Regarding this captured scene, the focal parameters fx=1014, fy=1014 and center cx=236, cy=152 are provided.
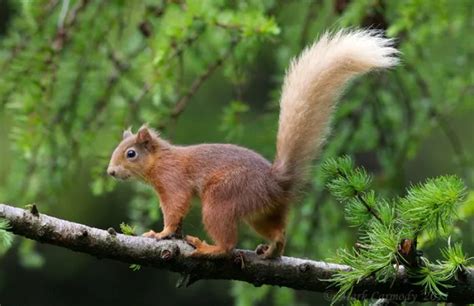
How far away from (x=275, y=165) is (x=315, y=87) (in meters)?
0.28

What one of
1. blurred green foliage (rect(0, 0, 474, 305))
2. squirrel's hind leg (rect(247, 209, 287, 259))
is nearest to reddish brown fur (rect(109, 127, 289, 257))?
squirrel's hind leg (rect(247, 209, 287, 259))

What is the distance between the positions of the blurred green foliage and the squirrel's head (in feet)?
0.49

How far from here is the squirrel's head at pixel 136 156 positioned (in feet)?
11.1

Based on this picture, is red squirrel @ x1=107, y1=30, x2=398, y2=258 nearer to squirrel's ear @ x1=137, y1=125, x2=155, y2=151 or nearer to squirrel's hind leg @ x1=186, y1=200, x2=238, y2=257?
squirrel's hind leg @ x1=186, y1=200, x2=238, y2=257

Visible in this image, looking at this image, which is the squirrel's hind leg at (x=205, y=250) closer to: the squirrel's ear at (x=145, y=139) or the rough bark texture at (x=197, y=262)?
the rough bark texture at (x=197, y=262)

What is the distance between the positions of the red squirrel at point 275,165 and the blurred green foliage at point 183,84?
478 mm

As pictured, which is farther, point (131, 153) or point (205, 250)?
point (131, 153)

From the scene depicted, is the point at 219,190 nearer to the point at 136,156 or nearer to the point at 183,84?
the point at 136,156

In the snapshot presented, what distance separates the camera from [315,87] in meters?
2.97

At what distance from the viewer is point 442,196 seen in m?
2.24

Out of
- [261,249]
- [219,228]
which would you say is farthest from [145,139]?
[261,249]

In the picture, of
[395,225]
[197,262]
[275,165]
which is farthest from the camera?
[275,165]

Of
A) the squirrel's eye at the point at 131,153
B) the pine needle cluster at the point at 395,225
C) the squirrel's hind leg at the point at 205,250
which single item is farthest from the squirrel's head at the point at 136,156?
the pine needle cluster at the point at 395,225

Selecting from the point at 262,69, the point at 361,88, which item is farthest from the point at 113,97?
the point at 262,69
